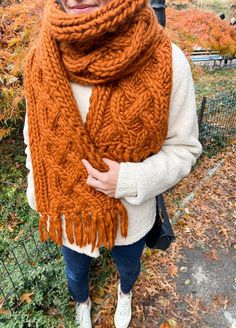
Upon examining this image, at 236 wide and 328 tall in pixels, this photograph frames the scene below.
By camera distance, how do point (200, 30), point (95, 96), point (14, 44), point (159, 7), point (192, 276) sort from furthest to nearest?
point (200, 30) < point (14, 44) < point (192, 276) < point (159, 7) < point (95, 96)

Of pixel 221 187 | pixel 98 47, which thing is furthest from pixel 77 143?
pixel 221 187

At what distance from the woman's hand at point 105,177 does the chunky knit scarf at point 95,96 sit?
0.02 m

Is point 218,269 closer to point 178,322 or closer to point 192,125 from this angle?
point 178,322

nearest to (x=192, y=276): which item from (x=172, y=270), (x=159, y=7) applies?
(x=172, y=270)

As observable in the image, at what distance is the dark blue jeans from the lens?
5.36 feet

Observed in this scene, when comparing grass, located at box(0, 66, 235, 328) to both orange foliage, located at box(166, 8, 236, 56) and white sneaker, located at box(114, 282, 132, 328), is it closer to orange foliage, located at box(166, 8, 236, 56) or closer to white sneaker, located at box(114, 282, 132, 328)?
white sneaker, located at box(114, 282, 132, 328)

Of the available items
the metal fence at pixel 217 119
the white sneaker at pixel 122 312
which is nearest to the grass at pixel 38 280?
the white sneaker at pixel 122 312

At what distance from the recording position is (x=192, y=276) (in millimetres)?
2682

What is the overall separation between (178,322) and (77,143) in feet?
6.00

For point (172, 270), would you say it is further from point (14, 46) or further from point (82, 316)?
point (14, 46)

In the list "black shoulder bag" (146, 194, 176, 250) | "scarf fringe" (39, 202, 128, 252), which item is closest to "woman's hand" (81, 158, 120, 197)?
"scarf fringe" (39, 202, 128, 252)

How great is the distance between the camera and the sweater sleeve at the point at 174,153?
1207 mm

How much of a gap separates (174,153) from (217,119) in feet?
13.9

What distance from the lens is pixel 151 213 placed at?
154cm
